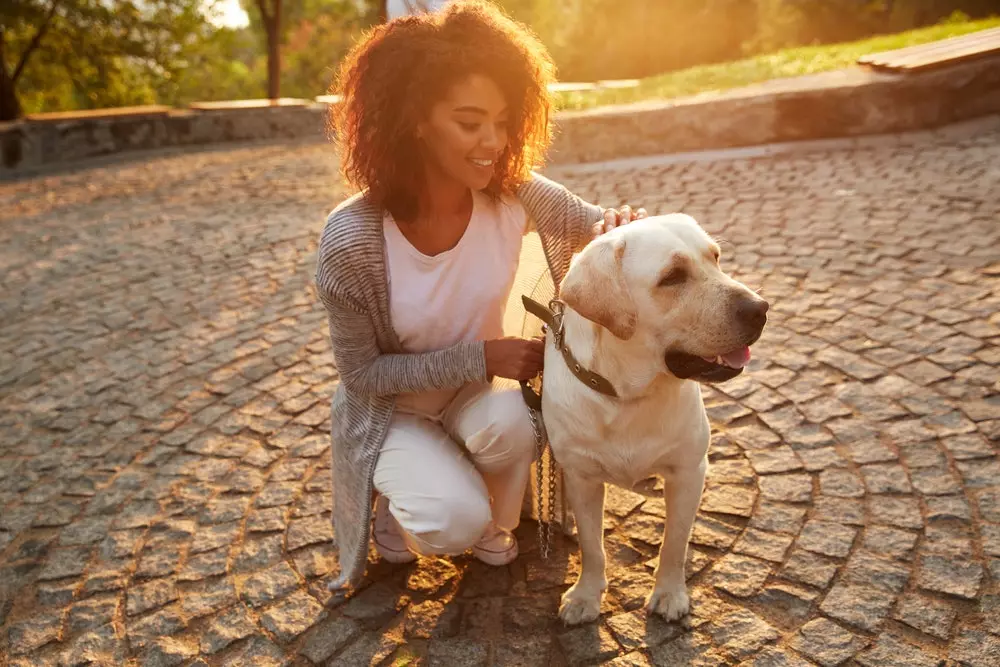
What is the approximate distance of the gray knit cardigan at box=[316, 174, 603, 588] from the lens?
8.85 feet

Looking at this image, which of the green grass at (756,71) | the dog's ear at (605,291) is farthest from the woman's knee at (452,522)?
the green grass at (756,71)

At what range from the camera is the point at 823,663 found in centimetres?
240

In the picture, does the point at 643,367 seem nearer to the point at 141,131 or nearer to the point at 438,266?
the point at 438,266

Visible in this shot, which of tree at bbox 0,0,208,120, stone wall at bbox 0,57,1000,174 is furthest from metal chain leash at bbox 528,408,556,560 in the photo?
tree at bbox 0,0,208,120

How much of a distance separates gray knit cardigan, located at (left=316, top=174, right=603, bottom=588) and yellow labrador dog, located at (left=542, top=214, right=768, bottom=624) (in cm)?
48

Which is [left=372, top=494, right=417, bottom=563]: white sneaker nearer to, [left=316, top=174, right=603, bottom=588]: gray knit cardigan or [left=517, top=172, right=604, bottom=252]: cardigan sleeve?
[left=316, top=174, right=603, bottom=588]: gray knit cardigan

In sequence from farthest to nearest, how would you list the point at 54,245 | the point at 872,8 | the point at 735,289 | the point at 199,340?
1. the point at 872,8
2. the point at 54,245
3. the point at 199,340
4. the point at 735,289

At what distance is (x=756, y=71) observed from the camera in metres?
10.3

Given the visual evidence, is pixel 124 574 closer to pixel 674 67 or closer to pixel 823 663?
pixel 823 663

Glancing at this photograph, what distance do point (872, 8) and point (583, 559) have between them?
21.9m

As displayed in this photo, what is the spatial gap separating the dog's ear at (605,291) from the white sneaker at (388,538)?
53.8 inches

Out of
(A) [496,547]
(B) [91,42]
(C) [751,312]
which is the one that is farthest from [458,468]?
(B) [91,42]

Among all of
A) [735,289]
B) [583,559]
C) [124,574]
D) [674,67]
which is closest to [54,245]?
[124,574]

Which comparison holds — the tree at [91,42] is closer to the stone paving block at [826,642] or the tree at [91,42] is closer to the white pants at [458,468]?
the white pants at [458,468]
